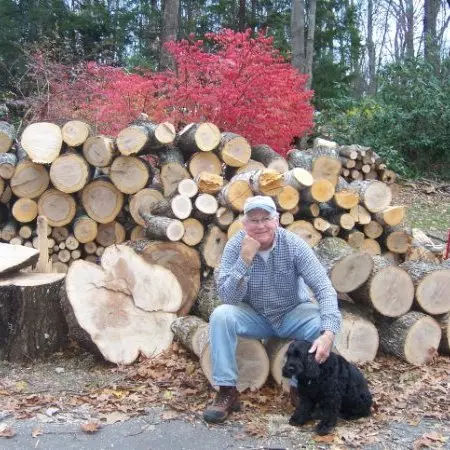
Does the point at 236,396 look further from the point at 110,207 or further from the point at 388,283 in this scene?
the point at 110,207

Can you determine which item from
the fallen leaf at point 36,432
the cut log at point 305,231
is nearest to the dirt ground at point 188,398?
the fallen leaf at point 36,432

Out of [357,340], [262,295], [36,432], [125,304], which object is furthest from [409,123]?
[36,432]

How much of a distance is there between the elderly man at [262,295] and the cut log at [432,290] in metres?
1.28

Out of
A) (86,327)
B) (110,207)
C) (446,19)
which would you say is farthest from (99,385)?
(446,19)

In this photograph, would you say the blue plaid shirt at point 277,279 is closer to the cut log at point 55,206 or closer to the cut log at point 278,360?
the cut log at point 278,360

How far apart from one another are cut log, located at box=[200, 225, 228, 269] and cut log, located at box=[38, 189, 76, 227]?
165 centimetres

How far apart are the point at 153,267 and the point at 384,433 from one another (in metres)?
2.14

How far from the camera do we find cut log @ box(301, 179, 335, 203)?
5.45 m

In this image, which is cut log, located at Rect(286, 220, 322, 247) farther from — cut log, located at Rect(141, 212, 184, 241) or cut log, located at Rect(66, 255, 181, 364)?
cut log, located at Rect(66, 255, 181, 364)

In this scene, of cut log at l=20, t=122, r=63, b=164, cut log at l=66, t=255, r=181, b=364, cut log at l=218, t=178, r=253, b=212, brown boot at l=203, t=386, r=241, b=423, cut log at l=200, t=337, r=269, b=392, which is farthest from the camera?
cut log at l=20, t=122, r=63, b=164

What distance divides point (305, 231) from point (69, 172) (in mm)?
2396

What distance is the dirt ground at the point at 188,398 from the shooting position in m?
3.29

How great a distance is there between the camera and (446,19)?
2789 cm

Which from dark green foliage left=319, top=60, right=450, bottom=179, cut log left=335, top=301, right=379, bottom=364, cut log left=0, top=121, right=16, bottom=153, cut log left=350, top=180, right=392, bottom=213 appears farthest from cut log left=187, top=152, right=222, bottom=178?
dark green foliage left=319, top=60, right=450, bottom=179
